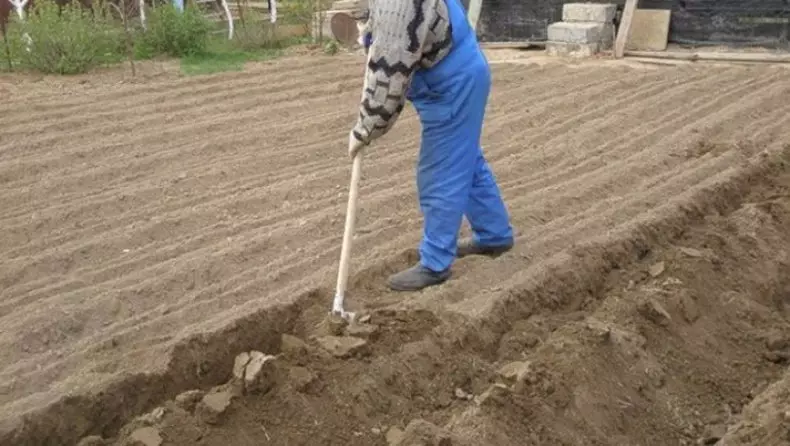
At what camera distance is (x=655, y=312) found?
15.3ft

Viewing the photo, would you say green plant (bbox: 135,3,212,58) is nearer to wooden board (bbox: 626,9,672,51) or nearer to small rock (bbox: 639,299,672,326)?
wooden board (bbox: 626,9,672,51)

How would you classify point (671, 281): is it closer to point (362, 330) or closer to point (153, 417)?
point (362, 330)

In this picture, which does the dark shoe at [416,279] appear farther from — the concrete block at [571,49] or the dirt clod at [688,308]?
the concrete block at [571,49]

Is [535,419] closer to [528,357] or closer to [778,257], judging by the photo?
[528,357]

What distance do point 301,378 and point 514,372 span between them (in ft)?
2.67

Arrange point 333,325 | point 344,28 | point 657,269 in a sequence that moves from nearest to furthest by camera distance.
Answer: point 333,325, point 657,269, point 344,28

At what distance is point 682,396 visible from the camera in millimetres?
4227

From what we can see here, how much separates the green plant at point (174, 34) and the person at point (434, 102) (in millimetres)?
7975

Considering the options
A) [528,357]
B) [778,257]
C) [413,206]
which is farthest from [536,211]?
[528,357]

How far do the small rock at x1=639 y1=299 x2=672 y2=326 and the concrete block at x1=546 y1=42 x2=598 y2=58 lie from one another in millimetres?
Answer: 8085

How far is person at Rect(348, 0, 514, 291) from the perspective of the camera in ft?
14.6

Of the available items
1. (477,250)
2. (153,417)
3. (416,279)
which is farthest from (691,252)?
(153,417)

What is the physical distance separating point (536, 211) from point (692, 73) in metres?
5.49

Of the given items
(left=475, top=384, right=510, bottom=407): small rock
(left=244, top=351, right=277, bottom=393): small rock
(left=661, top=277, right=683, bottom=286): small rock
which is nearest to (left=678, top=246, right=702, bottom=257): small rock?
(left=661, top=277, right=683, bottom=286): small rock
